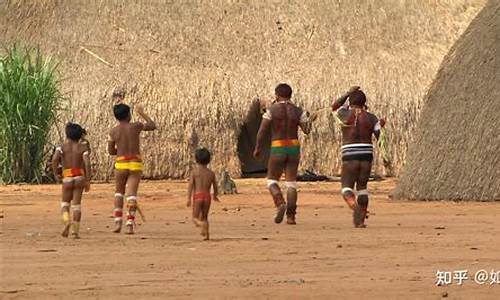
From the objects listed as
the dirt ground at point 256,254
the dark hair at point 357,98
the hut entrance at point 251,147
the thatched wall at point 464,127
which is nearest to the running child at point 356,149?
the dark hair at point 357,98

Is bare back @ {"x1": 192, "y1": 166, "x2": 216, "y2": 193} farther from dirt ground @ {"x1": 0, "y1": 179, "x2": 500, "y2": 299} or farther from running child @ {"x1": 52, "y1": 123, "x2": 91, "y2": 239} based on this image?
running child @ {"x1": 52, "y1": 123, "x2": 91, "y2": 239}

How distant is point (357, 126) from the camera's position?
14.5 metres

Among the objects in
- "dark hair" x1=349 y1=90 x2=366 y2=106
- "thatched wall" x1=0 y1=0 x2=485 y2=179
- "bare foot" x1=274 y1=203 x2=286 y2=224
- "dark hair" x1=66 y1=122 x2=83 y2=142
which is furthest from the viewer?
"thatched wall" x1=0 y1=0 x2=485 y2=179

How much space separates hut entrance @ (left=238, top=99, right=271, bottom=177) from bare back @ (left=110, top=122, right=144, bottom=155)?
12.3 m

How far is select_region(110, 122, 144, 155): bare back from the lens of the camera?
13.9 metres

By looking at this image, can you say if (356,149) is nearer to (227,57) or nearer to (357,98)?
(357,98)

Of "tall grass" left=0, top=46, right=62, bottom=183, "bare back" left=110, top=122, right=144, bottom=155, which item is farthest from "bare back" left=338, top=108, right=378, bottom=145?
"tall grass" left=0, top=46, right=62, bottom=183

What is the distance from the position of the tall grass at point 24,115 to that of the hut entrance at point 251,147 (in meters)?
3.77

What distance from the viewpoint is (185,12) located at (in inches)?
1090

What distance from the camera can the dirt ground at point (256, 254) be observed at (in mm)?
9047

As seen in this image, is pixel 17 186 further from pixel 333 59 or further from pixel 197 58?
pixel 333 59

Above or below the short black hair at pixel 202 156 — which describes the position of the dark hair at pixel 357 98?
above

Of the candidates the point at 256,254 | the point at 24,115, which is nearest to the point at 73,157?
→ the point at 256,254

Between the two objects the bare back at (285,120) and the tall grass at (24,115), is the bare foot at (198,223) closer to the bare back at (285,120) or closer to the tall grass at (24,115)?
the bare back at (285,120)
